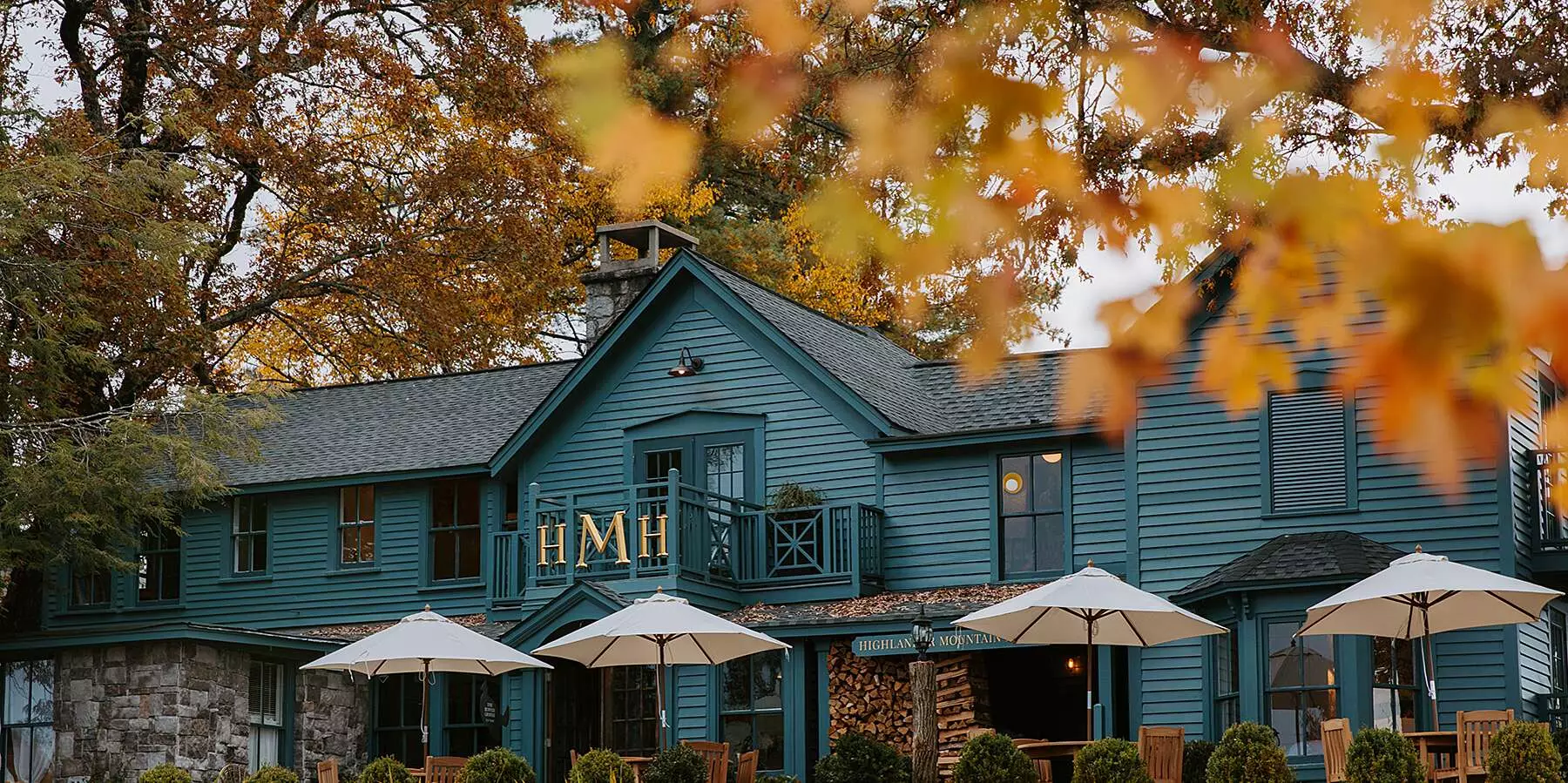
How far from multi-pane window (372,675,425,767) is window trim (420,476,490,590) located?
126 cm

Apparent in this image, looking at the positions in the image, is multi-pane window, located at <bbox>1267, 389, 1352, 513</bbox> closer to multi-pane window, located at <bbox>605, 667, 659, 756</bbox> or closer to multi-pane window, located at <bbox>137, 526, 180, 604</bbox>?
multi-pane window, located at <bbox>605, 667, 659, 756</bbox>

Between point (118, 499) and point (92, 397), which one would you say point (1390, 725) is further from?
point (92, 397)

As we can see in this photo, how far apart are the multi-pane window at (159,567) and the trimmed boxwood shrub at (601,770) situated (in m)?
10.5

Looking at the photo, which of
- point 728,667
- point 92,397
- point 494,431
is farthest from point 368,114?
point 728,667

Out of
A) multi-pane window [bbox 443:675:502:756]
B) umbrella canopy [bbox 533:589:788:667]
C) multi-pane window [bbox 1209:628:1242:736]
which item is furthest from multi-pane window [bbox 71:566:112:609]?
multi-pane window [bbox 1209:628:1242:736]

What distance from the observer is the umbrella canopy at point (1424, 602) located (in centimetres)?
1505

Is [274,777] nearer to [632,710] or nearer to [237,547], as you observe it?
[632,710]

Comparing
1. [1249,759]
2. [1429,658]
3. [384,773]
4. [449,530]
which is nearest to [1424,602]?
[1429,658]

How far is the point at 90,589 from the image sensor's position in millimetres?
25531

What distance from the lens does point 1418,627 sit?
16.0 meters

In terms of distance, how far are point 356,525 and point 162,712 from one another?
12.8 feet

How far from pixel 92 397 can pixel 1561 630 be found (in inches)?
782

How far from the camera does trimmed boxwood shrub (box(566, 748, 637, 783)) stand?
54.9ft

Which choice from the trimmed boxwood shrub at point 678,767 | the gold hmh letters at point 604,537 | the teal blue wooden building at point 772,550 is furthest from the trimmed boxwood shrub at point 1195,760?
the gold hmh letters at point 604,537
